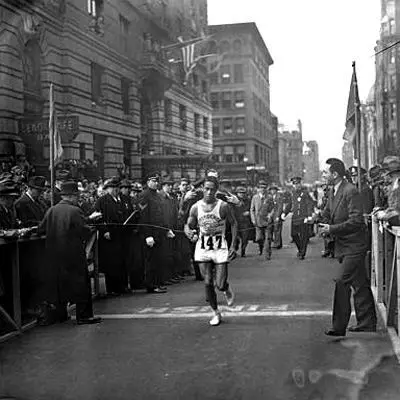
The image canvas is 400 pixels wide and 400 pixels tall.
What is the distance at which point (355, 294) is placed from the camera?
6117 millimetres

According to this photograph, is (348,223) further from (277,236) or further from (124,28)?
(124,28)

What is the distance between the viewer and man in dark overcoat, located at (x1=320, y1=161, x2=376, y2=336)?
598 centimetres

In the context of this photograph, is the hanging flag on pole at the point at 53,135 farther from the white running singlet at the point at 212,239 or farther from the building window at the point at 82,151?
the building window at the point at 82,151

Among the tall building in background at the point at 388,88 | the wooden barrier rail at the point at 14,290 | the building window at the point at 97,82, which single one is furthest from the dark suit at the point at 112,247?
the building window at the point at 97,82

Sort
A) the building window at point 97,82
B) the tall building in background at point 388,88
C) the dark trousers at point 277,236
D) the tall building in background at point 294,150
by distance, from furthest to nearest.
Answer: the building window at point 97,82, the tall building in background at point 294,150, the dark trousers at point 277,236, the tall building in background at point 388,88

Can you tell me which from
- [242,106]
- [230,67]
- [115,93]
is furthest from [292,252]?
[115,93]

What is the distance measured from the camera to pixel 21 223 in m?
7.44

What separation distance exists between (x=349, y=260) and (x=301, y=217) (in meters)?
7.97

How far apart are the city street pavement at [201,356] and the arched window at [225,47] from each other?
3.40 meters

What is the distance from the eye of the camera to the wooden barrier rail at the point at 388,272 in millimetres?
5850

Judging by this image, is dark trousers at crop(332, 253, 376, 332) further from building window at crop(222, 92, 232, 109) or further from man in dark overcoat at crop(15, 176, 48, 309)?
building window at crop(222, 92, 232, 109)

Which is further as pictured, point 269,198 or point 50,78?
point 50,78

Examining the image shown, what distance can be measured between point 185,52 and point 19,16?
545 cm

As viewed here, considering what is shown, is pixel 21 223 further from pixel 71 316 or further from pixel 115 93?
pixel 115 93
